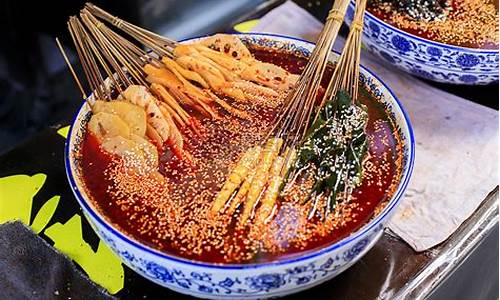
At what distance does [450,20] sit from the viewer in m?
1.62

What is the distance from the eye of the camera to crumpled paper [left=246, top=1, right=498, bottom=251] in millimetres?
1343

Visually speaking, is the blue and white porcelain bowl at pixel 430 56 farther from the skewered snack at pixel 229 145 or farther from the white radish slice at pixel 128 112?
the white radish slice at pixel 128 112

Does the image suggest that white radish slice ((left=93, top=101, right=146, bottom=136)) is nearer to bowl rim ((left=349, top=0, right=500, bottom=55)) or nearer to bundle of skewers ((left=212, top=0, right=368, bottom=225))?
bundle of skewers ((left=212, top=0, right=368, bottom=225))

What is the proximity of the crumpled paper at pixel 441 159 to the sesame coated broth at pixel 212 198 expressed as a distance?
0.38 ft

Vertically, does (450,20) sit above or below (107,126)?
above

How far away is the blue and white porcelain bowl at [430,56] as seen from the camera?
1.49 meters

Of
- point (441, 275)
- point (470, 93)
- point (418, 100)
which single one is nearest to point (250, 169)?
point (441, 275)

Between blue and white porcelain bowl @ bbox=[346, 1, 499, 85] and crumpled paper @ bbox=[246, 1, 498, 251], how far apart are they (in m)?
0.06

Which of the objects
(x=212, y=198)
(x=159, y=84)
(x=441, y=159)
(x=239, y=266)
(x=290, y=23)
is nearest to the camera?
(x=239, y=266)

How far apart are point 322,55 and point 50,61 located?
1400 millimetres

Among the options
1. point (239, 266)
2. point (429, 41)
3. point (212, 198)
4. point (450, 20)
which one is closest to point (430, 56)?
point (429, 41)

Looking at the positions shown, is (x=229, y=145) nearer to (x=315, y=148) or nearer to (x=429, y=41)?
(x=315, y=148)

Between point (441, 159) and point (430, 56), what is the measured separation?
0.23m

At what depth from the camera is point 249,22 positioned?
187 cm
